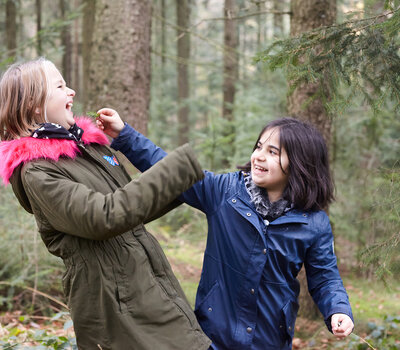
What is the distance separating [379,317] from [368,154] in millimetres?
4106

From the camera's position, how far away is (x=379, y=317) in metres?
6.44

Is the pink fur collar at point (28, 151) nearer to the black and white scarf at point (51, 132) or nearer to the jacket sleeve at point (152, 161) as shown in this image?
the black and white scarf at point (51, 132)

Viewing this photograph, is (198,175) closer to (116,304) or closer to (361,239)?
(116,304)

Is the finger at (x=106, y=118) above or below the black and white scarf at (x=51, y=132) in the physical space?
above

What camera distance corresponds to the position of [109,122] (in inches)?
103

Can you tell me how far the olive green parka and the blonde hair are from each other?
5.1 inches

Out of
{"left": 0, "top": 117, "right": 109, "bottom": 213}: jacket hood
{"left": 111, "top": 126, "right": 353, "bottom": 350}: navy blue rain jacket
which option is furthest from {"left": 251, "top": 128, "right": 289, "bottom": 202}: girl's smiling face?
{"left": 0, "top": 117, "right": 109, "bottom": 213}: jacket hood

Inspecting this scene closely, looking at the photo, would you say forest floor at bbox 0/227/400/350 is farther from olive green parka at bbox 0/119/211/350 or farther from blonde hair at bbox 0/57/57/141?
blonde hair at bbox 0/57/57/141

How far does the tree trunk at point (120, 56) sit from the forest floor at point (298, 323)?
6.29 feet

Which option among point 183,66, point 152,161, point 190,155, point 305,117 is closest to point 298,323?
point 305,117

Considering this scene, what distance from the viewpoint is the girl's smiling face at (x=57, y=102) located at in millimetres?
2211

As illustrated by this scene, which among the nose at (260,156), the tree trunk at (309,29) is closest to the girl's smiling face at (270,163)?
the nose at (260,156)

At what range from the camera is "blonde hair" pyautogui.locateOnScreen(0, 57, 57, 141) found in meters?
2.17

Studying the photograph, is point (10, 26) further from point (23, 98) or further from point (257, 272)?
point (257, 272)
